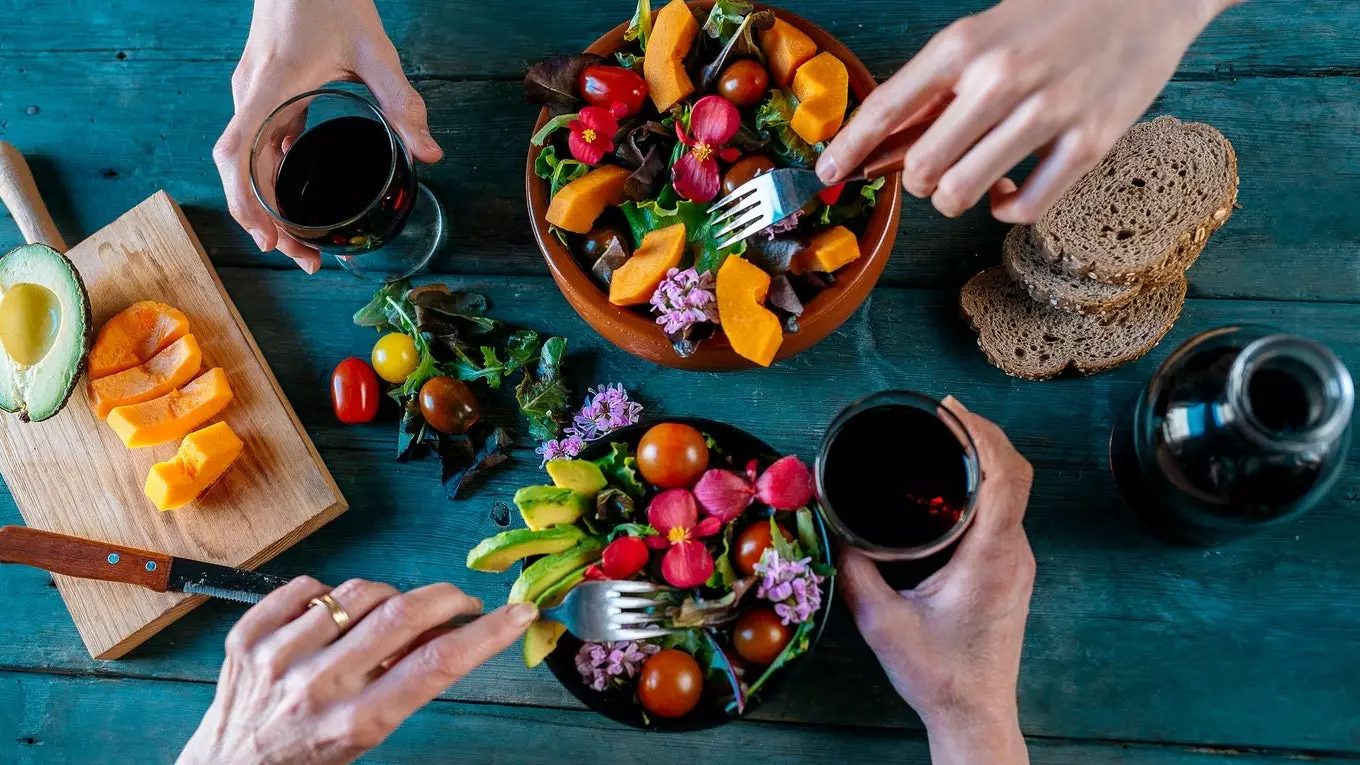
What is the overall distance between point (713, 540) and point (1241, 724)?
2.55ft

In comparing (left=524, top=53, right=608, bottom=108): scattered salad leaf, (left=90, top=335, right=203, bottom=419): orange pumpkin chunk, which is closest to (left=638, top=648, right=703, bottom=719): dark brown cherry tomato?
(left=524, top=53, right=608, bottom=108): scattered salad leaf

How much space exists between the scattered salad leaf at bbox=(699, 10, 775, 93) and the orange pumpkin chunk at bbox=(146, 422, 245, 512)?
0.83 meters

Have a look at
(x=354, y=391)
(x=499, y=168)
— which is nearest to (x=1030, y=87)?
(x=499, y=168)

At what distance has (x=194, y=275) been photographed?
1389mm

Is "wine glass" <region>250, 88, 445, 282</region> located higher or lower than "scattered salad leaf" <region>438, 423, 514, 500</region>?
higher

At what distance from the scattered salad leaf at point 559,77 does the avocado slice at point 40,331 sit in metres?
0.72

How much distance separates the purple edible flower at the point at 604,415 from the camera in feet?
4.25

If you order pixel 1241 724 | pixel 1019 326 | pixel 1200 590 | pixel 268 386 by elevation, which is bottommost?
pixel 1241 724

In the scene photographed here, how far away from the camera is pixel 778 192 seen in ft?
3.40

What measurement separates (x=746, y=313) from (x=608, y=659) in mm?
440

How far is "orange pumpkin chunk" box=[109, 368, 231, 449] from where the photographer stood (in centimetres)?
127

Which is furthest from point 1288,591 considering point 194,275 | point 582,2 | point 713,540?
point 194,275

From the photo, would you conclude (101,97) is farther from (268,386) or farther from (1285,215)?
(1285,215)

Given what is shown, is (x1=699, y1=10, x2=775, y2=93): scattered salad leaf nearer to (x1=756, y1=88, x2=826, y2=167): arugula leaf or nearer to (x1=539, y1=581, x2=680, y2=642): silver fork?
(x1=756, y1=88, x2=826, y2=167): arugula leaf
